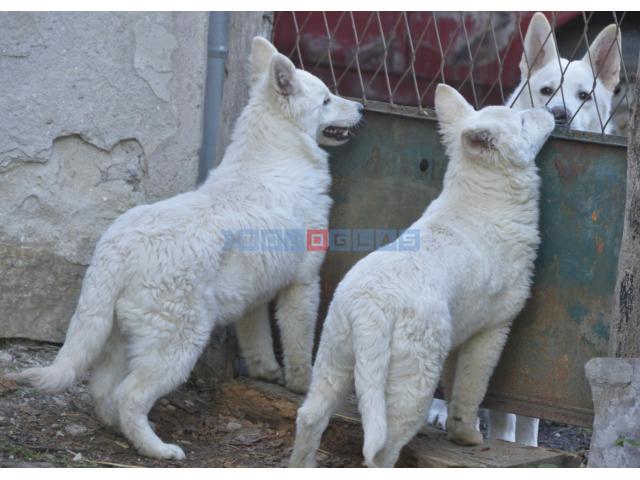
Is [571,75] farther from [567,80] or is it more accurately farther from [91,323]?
[91,323]

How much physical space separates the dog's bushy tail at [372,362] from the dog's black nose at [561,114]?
206cm

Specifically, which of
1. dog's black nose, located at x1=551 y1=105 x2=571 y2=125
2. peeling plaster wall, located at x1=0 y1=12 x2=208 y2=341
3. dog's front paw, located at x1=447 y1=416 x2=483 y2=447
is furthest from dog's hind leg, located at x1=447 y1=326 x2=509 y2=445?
peeling plaster wall, located at x1=0 y1=12 x2=208 y2=341

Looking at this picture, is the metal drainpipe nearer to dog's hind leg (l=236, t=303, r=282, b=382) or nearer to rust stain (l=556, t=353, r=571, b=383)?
dog's hind leg (l=236, t=303, r=282, b=382)

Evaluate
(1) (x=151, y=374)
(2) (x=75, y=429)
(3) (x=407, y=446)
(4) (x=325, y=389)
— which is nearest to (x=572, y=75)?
(3) (x=407, y=446)

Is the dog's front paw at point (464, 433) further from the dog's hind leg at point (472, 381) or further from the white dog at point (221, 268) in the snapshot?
the white dog at point (221, 268)

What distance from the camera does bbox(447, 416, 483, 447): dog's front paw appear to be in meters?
4.64

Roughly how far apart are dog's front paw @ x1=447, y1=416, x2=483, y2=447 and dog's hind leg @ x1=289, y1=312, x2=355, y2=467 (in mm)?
731

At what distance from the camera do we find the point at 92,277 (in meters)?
4.41

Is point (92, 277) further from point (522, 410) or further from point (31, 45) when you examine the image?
point (522, 410)

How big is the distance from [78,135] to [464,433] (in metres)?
2.51

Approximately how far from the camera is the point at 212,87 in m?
5.55

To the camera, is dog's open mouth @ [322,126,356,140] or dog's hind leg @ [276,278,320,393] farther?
dog's open mouth @ [322,126,356,140]

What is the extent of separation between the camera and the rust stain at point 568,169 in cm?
484

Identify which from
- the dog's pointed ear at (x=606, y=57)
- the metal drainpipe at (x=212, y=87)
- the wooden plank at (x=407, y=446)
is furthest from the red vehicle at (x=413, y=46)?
the wooden plank at (x=407, y=446)
